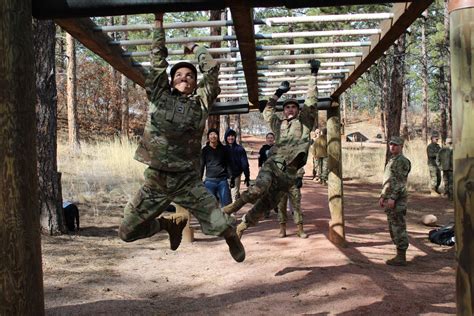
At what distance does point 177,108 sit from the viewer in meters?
3.61

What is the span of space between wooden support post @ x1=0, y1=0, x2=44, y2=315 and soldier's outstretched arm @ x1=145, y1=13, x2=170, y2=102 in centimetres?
98

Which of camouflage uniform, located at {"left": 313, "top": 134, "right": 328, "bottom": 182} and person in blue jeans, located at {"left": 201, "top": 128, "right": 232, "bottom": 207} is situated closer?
person in blue jeans, located at {"left": 201, "top": 128, "right": 232, "bottom": 207}

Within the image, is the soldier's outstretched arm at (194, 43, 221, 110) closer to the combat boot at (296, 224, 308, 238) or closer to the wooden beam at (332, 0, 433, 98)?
the wooden beam at (332, 0, 433, 98)

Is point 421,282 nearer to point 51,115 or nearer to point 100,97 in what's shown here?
point 51,115

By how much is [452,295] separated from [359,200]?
28.3 feet

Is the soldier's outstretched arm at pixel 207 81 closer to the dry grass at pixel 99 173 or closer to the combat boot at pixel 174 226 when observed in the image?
the combat boot at pixel 174 226

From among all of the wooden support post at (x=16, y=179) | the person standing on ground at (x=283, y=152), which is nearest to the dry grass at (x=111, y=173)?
the person standing on ground at (x=283, y=152)

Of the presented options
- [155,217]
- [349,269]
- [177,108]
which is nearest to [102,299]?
[155,217]

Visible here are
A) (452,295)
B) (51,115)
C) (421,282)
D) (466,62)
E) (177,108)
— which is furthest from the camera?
(51,115)

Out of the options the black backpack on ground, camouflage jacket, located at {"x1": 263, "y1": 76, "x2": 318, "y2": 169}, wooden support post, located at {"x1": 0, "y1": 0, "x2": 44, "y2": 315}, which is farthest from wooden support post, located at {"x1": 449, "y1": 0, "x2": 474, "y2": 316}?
the black backpack on ground

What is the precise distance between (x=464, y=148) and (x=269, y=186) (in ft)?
10.0

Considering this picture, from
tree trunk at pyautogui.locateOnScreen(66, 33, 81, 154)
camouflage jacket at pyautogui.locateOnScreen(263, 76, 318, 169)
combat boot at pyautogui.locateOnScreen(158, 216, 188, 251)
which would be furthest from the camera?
tree trunk at pyautogui.locateOnScreen(66, 33, 81, 154)

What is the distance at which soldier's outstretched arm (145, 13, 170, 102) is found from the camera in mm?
3398

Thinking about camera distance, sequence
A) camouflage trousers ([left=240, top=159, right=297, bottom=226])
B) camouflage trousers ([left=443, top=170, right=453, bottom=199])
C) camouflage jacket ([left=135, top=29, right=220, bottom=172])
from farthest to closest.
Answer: camouflage trousers ([left=443, top=170, right=453, bottom=199]) < camouflage trousers ([left=240, top=159, right=297, bottom=226]) < camouflage jacket ([left=135, top=29, right=220, bottom=172])
